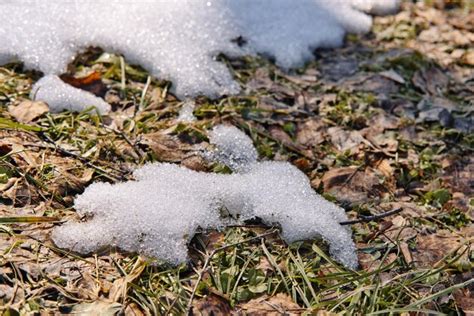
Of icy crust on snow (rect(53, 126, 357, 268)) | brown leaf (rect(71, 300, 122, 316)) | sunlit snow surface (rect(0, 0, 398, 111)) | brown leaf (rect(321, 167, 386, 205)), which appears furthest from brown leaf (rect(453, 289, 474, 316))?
sunlit snow surface (rect(0, 0, 398, 111))

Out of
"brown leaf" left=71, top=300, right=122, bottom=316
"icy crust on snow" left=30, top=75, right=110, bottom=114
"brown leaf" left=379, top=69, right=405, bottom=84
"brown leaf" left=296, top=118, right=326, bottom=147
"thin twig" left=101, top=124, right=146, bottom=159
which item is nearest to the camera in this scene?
"brown leaf" left=71, top=300, right=122, bottom=316

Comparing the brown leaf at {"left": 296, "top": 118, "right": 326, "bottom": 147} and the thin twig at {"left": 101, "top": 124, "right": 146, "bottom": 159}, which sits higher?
the brown leaf at {"left": 296, "top": 118, "right": 326, "bottom": 147}

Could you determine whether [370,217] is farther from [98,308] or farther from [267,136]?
[98,308]

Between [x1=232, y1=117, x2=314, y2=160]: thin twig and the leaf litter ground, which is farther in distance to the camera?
[x1=232, y1=117, x2=314, y2=160]: thin twig

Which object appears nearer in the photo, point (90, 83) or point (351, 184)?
point (351, 184)

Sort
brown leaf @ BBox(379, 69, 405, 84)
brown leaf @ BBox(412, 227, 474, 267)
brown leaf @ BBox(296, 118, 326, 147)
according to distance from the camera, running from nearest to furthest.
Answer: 1. brown leaf @ BBox(412, 227, 474, 267)
2. brown leaf @ BBox(296, 118, 326, 147)
3. brown leaf @ BBox(379, 69, 405, 84)

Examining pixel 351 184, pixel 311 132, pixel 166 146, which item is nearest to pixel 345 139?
pixel 311 132

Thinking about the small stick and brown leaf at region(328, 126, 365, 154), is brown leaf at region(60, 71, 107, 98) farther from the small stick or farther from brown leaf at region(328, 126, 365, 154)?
the small stick

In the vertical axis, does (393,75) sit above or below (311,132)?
above
